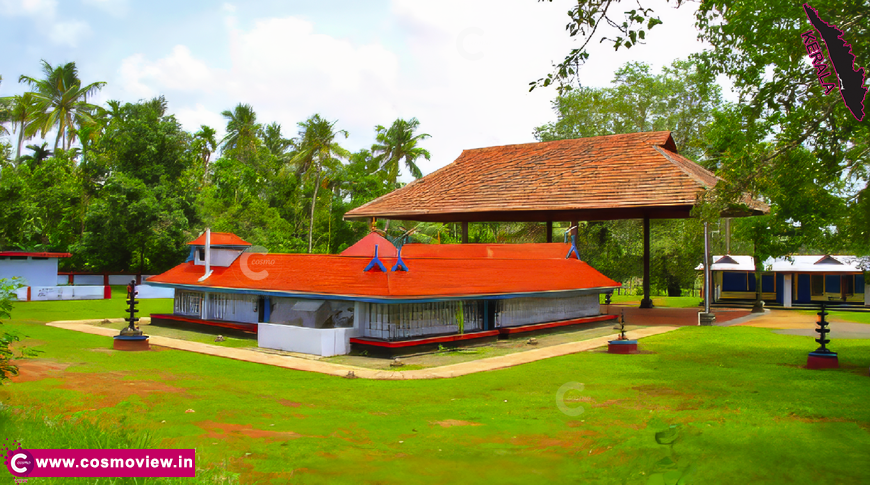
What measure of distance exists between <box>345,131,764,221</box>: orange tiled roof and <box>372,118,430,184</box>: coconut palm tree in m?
19.3

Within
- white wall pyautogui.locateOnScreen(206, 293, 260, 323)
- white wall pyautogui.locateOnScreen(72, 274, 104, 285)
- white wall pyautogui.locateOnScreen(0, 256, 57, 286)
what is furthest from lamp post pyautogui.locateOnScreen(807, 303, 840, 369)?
white wall pyautogui.locateOnScreen(72, 274, 104, 285)

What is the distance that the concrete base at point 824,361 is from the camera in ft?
44.7

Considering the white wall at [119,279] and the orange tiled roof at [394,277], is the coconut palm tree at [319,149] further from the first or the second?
the orange tiled roof at [394,277]

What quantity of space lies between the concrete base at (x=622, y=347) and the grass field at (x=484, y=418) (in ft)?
3.65

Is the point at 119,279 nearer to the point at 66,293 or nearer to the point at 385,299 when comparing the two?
the point at 66,293

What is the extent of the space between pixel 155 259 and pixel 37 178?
9461 mm

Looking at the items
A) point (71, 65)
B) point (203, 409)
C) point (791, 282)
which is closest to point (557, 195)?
point (791, 282)

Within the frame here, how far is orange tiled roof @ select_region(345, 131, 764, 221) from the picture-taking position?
24859 millimetres

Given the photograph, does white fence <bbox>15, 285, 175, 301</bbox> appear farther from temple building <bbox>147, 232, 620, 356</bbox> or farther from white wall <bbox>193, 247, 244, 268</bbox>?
temple building <bbox>147, 232, 620, 356</bbox>

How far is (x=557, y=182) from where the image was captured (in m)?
28.0

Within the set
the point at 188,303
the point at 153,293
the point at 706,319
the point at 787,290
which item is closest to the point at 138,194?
the point at 153,293

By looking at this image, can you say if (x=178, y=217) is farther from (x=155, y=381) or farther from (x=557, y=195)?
(x=155, y=381)

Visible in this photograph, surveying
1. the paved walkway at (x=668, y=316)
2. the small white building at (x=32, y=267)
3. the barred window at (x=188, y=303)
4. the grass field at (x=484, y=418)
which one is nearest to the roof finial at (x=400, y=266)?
the grass field at (x=484, y=418)

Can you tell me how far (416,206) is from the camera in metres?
29.4
